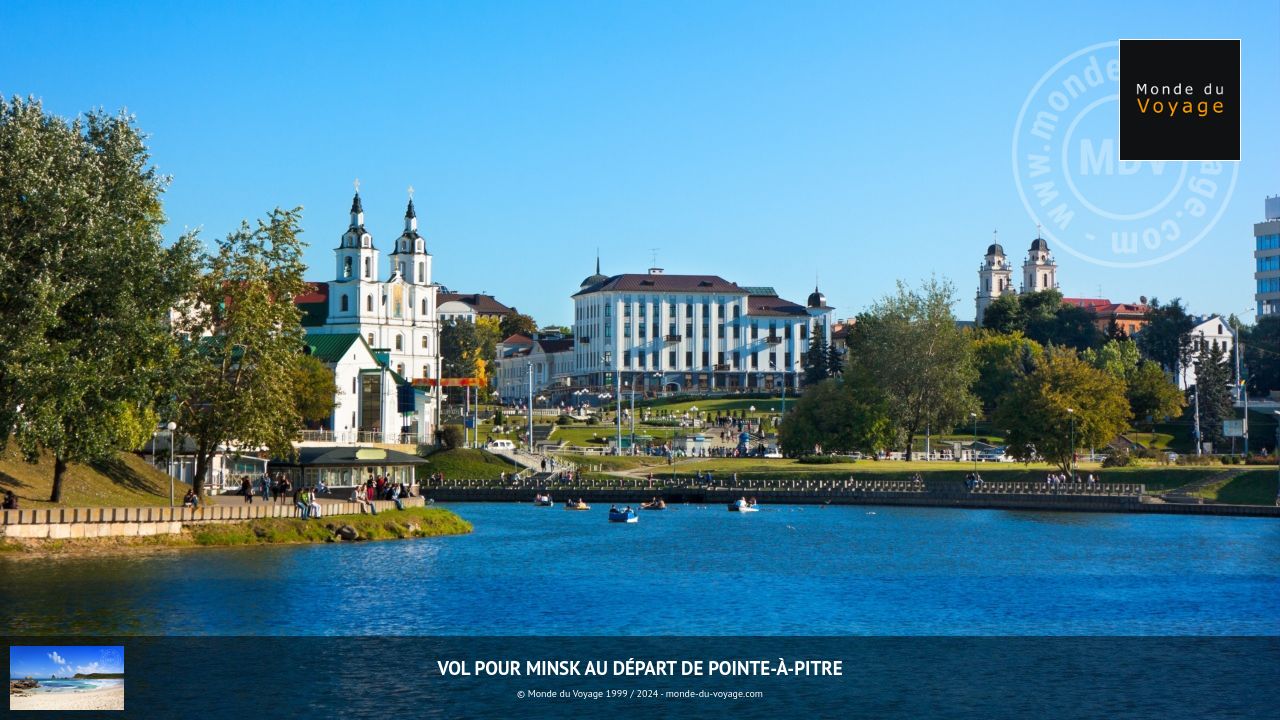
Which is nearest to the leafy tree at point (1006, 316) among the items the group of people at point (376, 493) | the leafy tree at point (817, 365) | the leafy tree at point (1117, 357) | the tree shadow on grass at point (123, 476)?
the leafy tree at point (1117, 357)

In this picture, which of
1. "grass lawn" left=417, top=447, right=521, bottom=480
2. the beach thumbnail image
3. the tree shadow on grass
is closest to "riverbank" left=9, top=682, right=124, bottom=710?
the beach thumbnail image

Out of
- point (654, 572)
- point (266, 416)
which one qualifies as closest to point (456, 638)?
point (654, 572)

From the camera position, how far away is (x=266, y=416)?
6506 centimetres

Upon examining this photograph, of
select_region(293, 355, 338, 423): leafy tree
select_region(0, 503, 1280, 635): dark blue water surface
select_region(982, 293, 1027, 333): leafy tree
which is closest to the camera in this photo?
select_region(0, 503, 1280, 635): dark blue water surface

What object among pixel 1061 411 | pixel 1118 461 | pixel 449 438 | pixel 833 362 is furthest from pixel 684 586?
pixel 833 362

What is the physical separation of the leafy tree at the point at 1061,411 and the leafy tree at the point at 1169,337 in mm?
66235

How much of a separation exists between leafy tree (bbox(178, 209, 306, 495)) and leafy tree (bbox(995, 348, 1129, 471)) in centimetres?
5503

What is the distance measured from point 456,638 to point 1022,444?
7375 centimetres

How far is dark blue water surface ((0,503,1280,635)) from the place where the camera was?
138 feet

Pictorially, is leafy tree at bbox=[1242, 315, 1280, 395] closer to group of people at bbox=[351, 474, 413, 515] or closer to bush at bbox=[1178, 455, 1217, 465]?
bush at bbox=[1178, 455, 1217, 465]

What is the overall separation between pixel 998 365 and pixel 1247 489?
219 ft

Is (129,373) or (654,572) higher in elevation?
(129,373)

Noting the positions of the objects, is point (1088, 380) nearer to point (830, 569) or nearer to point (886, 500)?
point (886, 500)

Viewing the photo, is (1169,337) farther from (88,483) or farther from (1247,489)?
(88,483)
